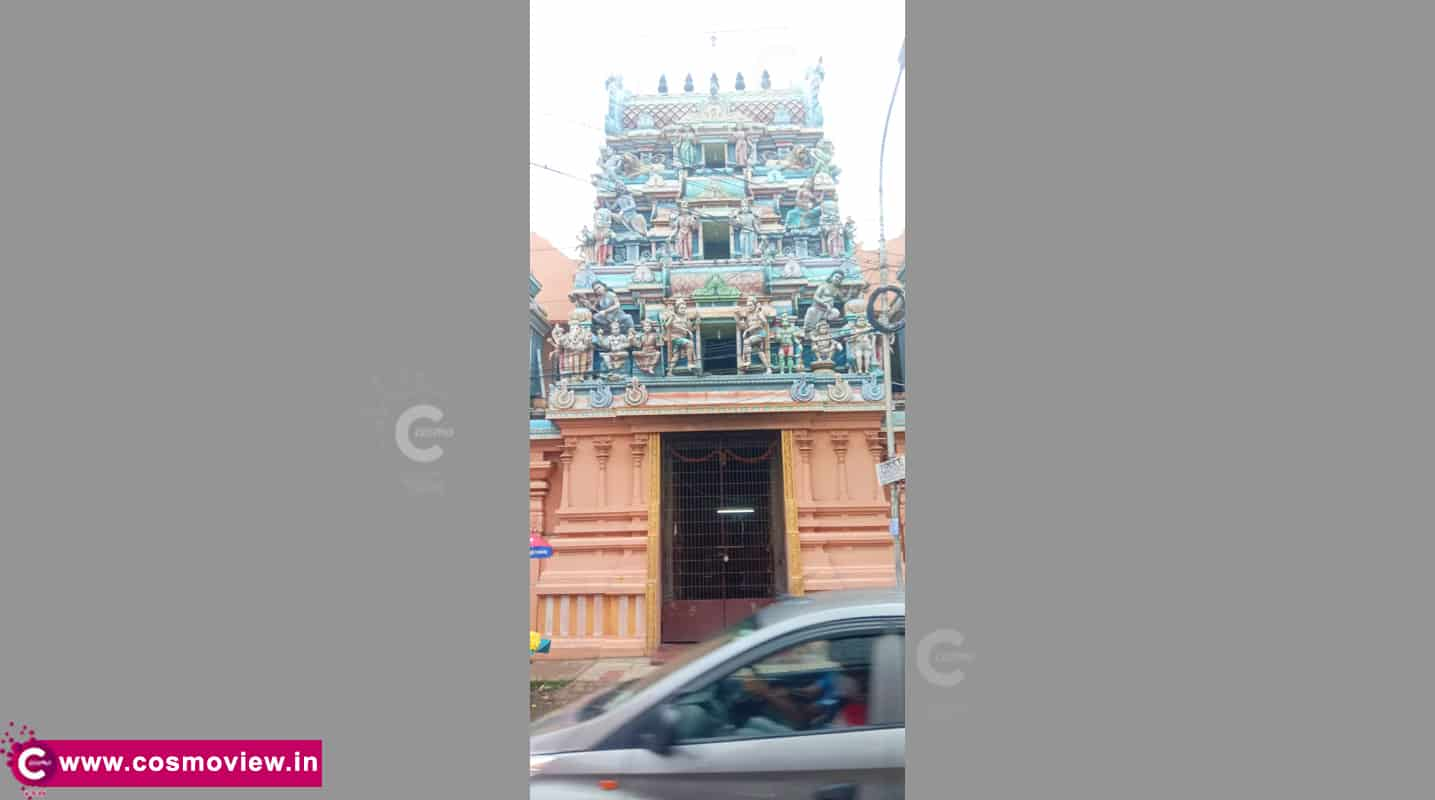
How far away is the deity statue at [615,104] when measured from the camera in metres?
3.98

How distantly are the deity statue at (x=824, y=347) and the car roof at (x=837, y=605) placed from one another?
1.07 metres

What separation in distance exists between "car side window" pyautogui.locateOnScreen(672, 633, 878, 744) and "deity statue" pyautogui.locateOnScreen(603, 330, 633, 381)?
1515 mm

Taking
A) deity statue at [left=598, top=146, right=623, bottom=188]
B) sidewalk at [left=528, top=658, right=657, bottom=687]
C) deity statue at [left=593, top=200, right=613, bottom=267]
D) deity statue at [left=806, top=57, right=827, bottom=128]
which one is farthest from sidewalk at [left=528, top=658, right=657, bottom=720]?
deity statue at [left=806, top=57, right=827, bottom=128]

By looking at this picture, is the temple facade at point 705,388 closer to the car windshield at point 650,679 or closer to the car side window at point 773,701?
the car windshield at point 650,679

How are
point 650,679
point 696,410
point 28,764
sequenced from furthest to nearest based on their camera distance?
point 696,410
point 28,764
point 650,679

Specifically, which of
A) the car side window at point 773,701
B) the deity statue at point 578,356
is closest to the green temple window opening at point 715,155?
the deity statue at point 578,356

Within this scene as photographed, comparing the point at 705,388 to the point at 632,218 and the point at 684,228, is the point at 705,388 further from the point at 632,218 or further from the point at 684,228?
the point at 632,218

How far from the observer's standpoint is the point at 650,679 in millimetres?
3289

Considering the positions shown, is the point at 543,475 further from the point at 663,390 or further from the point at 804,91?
the point at 804,91

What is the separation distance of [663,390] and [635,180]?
1030 mm

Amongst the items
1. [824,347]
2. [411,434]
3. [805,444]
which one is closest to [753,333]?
[824,347]

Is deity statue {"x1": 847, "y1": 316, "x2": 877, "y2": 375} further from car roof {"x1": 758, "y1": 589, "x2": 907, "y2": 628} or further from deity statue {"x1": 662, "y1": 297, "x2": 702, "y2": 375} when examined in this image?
car roof {"x1": 758, "y1": 589, "x2": 907, "y2": 628}

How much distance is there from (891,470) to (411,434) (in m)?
2.11

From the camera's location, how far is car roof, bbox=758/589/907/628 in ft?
10.6
